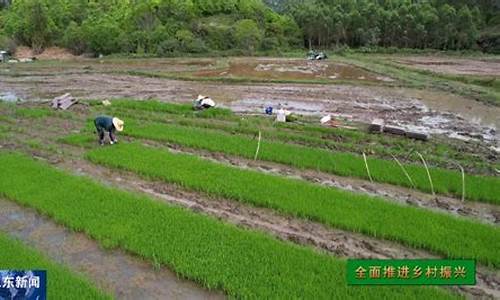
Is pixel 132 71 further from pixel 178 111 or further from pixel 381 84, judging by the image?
pixel 381 84

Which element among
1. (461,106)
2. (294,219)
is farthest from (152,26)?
(294,219)

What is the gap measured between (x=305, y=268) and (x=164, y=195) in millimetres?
3554

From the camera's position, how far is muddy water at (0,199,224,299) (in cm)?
485

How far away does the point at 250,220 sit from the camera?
261 inches

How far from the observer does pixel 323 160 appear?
926 cm

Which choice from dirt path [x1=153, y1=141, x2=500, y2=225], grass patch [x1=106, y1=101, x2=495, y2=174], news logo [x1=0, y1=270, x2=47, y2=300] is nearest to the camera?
news logo [x1=0, y1=270, x2=47, y2=300]

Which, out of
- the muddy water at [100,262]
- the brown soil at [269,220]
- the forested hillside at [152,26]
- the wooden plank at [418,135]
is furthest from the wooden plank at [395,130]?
the forested hillside at [152,26]

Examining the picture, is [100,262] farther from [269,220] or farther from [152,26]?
[152,26]

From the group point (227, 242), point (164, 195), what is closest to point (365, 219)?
point (227, 242)

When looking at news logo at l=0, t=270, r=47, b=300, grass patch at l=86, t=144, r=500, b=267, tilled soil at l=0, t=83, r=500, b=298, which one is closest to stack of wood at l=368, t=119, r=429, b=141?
tilled soil at l=0, t=83, r=500, b=298

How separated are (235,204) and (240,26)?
3537cm

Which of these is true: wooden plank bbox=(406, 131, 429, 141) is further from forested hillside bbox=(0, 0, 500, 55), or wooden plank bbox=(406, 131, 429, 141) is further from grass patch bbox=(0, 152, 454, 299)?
forested hillside bbox=(0, 0, 500, 55)

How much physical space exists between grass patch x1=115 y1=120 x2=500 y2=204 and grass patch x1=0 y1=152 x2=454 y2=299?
Result: 3.38m

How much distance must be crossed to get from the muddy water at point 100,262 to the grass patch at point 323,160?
15.4 ft
